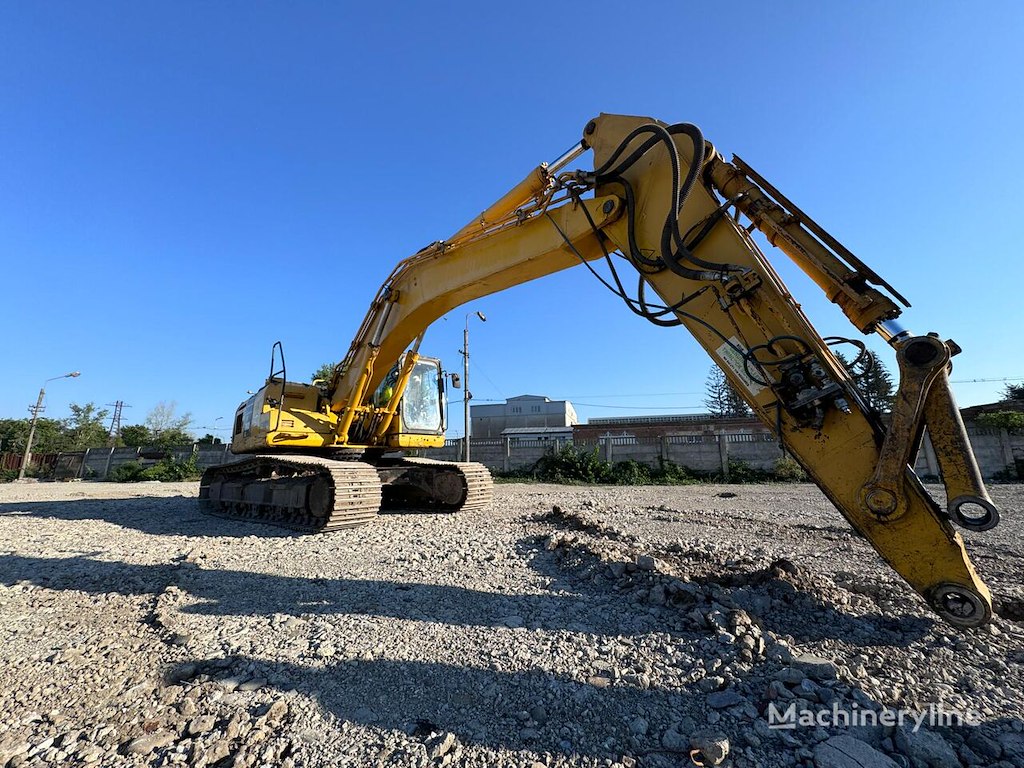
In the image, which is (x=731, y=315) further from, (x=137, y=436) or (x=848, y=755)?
(x=137, y=436)

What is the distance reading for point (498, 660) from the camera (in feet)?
8.87

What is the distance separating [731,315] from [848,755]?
8.49ft

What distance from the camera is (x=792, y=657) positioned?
2.57 metres

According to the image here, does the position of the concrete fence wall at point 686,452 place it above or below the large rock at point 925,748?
above

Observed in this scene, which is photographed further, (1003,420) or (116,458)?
(116,458)

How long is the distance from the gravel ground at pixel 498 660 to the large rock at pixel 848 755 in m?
0.01

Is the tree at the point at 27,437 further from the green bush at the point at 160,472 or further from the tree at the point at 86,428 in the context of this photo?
the green bush at the point at 160,472

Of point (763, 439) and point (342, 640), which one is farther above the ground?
point (763, 439)

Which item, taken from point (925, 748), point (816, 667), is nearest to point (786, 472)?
point (816, 667)

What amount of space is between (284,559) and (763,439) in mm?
17142

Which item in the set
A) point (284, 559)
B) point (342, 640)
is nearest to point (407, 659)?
point (342, 640)

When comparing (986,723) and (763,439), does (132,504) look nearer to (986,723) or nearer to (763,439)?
(986,723)

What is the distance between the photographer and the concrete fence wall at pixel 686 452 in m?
15.2

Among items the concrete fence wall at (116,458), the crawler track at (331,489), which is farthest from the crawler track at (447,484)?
the concrete fence wall at (116,458)
